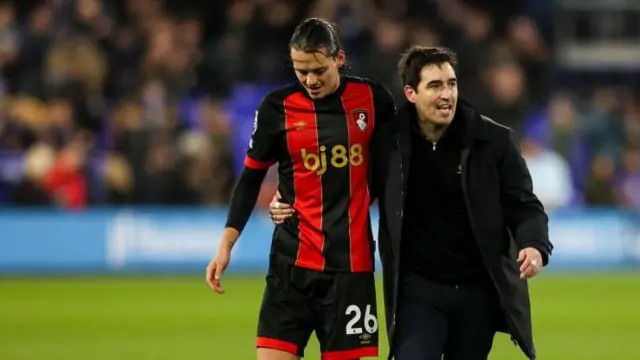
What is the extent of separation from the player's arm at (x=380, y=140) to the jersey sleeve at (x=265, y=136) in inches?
18.7

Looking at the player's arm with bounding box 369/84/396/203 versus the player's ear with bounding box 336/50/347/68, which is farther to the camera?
the player's arm with bounding box 369/84/396/203

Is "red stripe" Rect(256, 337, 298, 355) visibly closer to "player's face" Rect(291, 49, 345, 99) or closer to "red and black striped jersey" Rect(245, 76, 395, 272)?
"red and black striped jersey" Rect(245, 76, 395, 272)

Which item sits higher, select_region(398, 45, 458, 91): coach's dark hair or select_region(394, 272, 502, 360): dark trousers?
select_region(398, 45, 458, 91): coach's dark hair

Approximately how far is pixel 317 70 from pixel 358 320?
1.23m

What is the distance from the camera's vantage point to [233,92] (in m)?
18.6

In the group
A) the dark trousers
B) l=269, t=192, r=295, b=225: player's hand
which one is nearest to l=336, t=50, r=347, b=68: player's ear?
l=269, t=192, r=295, b=225: player's hand

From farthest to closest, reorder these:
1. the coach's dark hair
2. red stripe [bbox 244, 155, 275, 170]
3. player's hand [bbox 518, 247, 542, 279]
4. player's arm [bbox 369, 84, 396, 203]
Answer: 1. red stripe [bbox 244, 155, 275, 170]
2. player's arm [bbox 369, 84, 396, 203]
3. the coach's dark hair
4. player's hand [bbox 518, 247, 542, 279]

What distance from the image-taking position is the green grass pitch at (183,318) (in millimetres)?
11266

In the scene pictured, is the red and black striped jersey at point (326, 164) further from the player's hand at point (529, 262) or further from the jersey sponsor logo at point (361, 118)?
the player's hand at point (529, 262)

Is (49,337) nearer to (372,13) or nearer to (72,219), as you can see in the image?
(72,219)

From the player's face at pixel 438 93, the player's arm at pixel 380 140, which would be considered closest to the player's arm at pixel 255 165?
the player's arm at pixel 380 140

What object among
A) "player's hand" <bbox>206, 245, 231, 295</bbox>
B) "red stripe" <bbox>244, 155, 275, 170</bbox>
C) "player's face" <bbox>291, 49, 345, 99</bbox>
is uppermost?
"player's face" <bbox>291, 49, 345, 99</bbox>

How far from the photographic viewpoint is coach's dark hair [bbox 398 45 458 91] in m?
6.53

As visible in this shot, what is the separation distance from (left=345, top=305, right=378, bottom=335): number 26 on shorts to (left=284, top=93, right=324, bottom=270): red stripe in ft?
0.84
